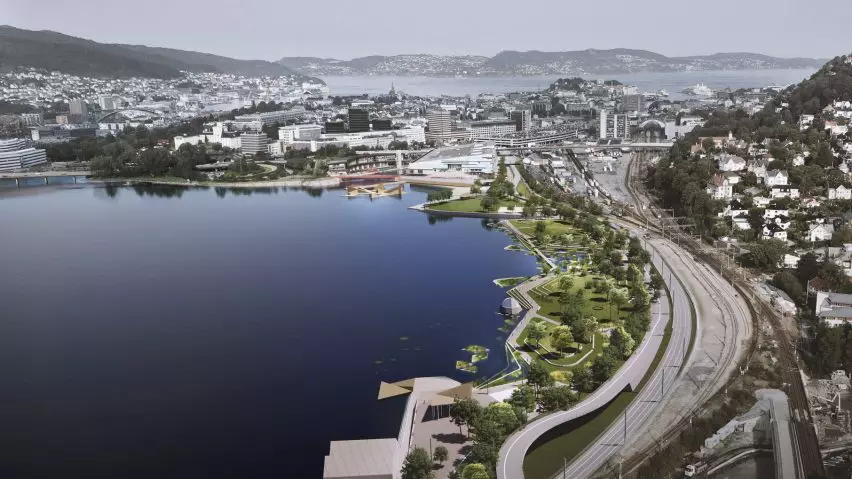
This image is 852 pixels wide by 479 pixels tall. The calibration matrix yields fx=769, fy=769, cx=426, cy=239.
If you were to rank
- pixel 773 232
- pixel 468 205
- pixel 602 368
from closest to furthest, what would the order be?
pixel 602 368, pixel 773 232, pixel 468 205

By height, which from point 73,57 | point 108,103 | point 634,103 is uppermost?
point 73,57

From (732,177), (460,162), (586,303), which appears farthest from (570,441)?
(460,162)

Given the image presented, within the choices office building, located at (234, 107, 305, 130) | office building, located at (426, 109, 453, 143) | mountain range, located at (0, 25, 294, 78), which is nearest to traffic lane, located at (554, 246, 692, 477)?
office building, located at (426, 109, 453, 143)

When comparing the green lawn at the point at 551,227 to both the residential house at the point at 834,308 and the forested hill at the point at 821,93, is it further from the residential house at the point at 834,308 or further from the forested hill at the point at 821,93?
the forested hill at the point at 821,93

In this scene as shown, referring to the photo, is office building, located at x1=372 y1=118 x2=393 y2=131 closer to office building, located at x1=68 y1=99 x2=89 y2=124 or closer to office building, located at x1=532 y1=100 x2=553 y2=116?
Answer: office building, located at x1=532 y1=100 x2=553 y2=116

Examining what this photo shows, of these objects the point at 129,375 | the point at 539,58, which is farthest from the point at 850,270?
the point at 539,58

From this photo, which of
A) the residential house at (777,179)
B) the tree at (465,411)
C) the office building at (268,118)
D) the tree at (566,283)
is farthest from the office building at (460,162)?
the tree at (465,411)

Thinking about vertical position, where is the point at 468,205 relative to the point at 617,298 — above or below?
below

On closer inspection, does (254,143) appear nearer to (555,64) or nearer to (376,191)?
(376,191)
